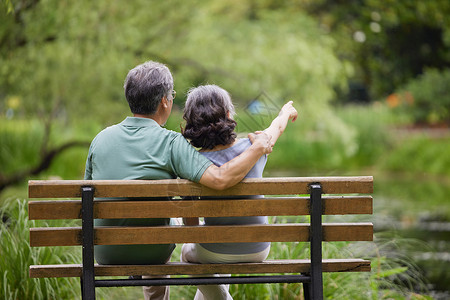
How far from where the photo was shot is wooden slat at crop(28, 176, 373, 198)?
120 inches

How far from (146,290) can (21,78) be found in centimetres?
730

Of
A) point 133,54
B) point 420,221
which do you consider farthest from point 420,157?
point 133,54

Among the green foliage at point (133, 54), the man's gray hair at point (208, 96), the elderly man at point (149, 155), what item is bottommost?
the elderly man at point (149, 155)

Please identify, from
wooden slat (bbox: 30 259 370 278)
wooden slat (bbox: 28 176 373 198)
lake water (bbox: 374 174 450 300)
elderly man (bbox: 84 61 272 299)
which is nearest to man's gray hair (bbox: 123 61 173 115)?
elderly man (bbox: 84 61 272 299)

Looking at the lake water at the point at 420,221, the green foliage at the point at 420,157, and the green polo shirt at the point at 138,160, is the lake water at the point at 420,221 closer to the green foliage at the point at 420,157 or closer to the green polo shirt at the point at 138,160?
the green foliage at the point at 420,157

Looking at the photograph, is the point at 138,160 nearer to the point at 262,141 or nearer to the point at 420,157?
the point at 262,141

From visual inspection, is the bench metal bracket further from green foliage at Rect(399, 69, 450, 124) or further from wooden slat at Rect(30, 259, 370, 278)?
green foliage at Rect(399, 69, 450, 124)

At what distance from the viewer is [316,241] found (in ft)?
10.5

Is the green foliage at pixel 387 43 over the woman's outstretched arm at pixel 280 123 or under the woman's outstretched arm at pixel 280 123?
over

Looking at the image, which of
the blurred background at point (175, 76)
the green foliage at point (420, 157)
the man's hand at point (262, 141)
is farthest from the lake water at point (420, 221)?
the man's hand at point (262, 141)

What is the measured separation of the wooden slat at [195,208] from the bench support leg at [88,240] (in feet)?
0.12

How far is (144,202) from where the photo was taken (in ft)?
10.0

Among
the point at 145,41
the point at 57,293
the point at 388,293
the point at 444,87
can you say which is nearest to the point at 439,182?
the point at 444,87

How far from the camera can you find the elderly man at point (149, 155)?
3074 mm
